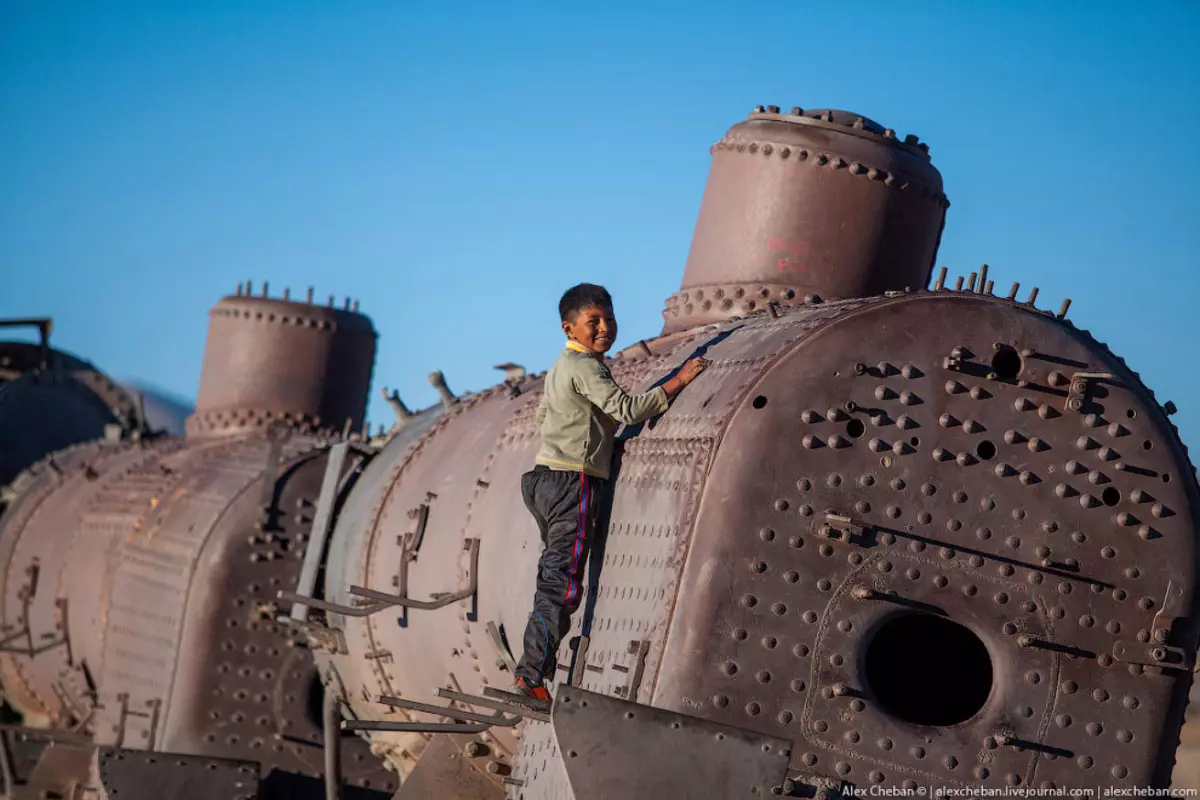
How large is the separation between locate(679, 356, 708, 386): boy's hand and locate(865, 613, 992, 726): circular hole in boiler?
1.19 m

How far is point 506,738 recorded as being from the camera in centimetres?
691

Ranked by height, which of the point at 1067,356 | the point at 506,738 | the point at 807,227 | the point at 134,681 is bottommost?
the point at 134,681

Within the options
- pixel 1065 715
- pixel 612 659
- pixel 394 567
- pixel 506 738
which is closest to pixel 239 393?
pixel 394 567

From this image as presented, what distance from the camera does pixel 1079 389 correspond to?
5.04 meters

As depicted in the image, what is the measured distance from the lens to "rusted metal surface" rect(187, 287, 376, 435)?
12.3 meters

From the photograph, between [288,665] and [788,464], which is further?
[288,665]

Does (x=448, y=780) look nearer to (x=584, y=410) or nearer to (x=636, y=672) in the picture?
(x=584, y=410)

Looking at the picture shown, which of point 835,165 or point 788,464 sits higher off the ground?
point 835,165

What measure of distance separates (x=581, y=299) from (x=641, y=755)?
6.02 ft

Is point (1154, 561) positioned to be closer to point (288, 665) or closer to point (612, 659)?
point (612, 659)

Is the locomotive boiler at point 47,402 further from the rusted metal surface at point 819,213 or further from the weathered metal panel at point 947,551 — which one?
the weathered metal panel at point 947,551

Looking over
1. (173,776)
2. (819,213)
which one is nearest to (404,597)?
(819,213)

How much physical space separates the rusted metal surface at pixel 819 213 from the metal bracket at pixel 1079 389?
6.60 feet

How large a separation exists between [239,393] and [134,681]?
9.09ft
